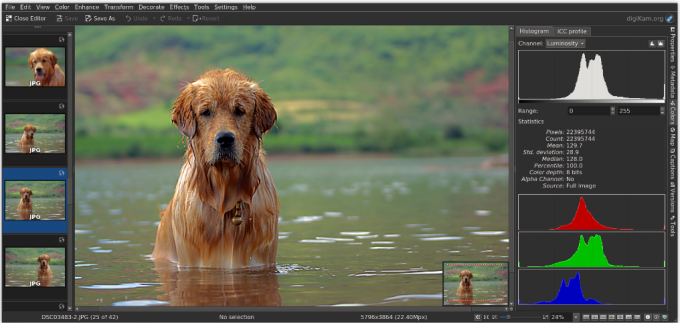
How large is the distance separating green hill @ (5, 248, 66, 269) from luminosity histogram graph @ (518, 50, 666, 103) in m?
5.01

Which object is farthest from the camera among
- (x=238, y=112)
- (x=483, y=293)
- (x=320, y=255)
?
(x=320, y=255)

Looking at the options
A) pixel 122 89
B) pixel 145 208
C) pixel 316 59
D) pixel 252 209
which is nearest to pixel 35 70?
pixel 252 209

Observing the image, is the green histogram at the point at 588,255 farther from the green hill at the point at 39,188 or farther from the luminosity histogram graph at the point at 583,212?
the green hill at the point at 39,188

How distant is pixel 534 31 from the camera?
7312mm

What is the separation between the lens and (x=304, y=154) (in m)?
76.8

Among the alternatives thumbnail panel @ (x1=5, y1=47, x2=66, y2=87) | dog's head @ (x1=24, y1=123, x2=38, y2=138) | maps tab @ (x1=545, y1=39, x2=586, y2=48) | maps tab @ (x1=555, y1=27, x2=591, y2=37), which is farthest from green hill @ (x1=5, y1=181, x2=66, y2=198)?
maps tab @ (x1=555, y1=27, x2=591, y2=37)

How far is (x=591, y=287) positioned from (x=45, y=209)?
555cm

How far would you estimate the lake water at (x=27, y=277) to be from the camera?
7035 millimetres

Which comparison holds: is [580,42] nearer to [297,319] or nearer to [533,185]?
[533,185]

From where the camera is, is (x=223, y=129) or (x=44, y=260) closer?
(x=44, y=260)

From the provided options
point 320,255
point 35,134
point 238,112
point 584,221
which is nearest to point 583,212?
point 584,221

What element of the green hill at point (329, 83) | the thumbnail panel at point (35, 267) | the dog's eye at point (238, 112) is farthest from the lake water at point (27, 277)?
the green hill at point (329, 83)

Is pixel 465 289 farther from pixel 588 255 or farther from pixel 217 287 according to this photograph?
pixel 217 287

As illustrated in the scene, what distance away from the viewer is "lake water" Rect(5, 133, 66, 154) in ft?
23.4
